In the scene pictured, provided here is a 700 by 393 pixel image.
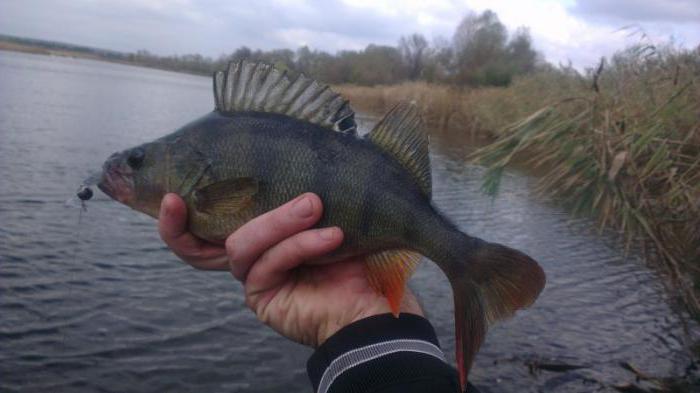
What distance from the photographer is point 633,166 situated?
20.6 feet

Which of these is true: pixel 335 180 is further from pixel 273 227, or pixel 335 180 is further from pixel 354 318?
pixel 354 318

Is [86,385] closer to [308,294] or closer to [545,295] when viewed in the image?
[308,294]

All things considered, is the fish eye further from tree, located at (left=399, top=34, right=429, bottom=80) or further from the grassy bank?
tree, located at (left=399, top=34, right=429, bottom=80)

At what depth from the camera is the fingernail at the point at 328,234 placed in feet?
7.36

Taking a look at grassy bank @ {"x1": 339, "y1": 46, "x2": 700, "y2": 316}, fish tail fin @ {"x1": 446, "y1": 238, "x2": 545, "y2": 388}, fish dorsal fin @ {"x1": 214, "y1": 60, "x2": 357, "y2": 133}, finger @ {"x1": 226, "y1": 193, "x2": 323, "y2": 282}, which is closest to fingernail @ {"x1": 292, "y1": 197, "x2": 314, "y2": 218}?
finger @ {"x1": 226, "y1": 193, "x2": 323, "y2": 282}

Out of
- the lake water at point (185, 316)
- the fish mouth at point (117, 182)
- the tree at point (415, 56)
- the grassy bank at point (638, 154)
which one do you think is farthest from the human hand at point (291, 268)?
the tree at point (415, 56)

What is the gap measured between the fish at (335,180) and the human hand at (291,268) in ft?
0.32

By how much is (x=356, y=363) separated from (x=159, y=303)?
587 centimetres

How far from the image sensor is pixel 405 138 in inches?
94.9

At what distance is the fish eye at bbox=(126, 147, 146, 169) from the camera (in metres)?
2.57

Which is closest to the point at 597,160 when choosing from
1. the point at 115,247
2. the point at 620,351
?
the point at 620,351

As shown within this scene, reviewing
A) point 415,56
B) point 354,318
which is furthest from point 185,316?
point 415,56

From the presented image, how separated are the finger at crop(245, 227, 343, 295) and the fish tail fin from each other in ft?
1.70

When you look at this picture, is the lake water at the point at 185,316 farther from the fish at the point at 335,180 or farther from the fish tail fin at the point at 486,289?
the fish tail fin at the point at 486,289
